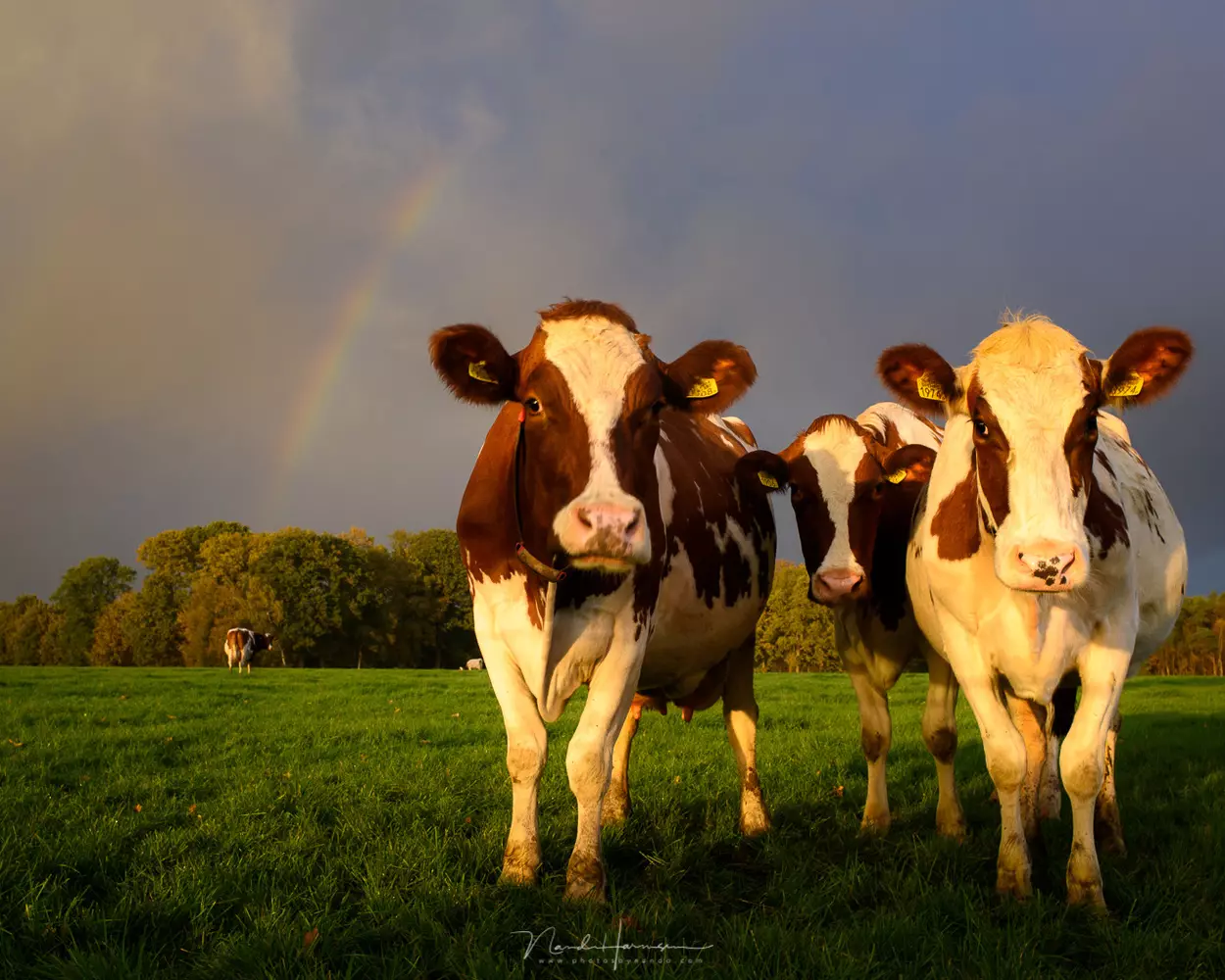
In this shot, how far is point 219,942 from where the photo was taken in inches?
145

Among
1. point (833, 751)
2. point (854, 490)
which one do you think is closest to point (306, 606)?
point (833, 751)

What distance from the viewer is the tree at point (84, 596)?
2366 inches

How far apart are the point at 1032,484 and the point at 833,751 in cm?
648

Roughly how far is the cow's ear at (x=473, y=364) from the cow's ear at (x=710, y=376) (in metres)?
1.00

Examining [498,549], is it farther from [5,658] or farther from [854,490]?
[5,658]

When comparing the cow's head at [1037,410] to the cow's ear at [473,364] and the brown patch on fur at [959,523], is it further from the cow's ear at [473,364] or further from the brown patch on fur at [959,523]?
the cow's ear at [473,364]

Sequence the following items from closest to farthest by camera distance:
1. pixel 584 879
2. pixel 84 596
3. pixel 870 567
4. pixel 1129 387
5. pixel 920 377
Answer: pixel 584 879 → pixel 1129 387 → pixel 920 377 → pixel 870 567 → pixel 84 596

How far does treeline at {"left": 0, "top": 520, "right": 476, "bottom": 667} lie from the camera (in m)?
48.1

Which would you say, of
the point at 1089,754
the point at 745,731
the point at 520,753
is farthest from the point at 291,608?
the point at 1089,754

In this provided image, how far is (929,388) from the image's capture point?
4980 millimetres

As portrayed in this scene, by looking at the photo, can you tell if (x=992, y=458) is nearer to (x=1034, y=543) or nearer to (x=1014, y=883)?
(x=1034, y=543)

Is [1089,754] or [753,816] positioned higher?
[1089,754]

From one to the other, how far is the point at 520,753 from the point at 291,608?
4712 cm

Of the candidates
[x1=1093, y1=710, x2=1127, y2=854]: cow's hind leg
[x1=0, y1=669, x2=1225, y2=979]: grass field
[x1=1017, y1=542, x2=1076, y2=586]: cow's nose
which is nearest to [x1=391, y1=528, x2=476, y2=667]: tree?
[x1=0, y1=669, x2=1225, y2=979]: grass field
